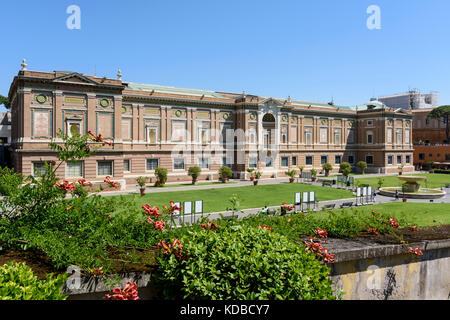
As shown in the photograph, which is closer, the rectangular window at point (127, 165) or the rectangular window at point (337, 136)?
the rectangular window at point (127, 165)

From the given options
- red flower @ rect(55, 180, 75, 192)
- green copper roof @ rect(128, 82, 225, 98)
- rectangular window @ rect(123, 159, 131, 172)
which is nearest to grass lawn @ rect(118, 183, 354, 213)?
rectangular window @ rect(123, 159, 131, 172)

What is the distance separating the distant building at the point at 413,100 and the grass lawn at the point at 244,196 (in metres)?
92.2

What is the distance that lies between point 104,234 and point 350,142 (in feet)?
200

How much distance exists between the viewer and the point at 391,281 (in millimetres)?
6770

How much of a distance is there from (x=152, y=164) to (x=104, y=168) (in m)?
8.52

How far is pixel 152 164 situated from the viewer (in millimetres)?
41969

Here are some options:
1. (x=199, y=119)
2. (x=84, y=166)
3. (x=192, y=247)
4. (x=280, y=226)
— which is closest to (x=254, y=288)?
(x=192, y=247)

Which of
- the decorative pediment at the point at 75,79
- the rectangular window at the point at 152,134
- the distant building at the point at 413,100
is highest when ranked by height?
the distant building at the point at 413,100

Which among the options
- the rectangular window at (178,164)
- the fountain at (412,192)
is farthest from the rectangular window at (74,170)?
the fountain at (412,192)

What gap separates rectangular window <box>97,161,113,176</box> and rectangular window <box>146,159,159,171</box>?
7445 millimetres

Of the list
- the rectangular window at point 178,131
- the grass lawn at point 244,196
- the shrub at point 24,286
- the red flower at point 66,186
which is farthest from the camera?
the rectangular window at point 178,131

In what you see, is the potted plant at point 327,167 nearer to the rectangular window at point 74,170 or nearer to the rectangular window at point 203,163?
the rectangular window at point 203,163

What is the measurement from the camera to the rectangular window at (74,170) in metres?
32.2

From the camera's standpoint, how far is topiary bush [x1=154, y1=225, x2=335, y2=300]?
459 cm
